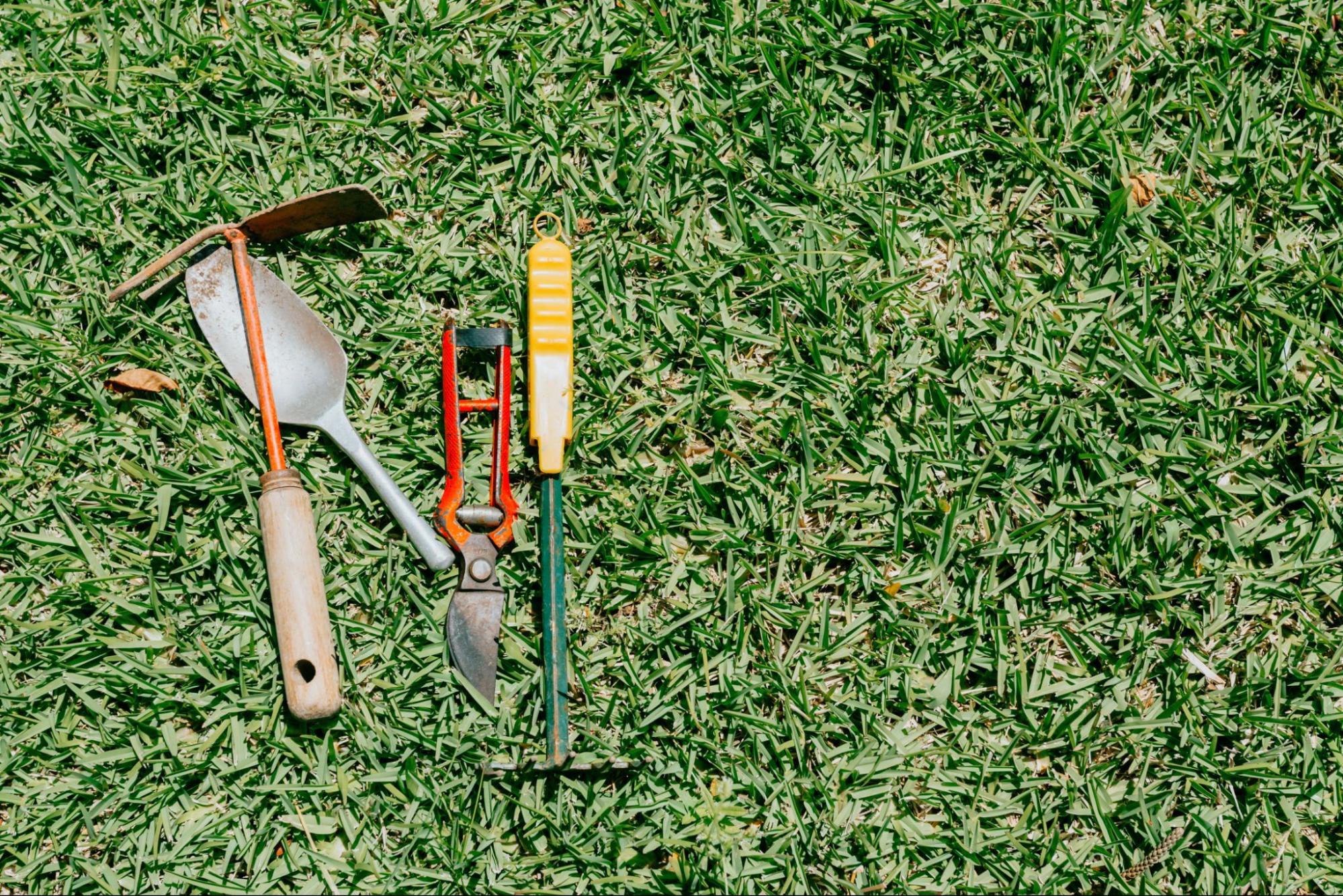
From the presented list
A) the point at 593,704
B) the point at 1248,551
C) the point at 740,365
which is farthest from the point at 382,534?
the point at 1248,551

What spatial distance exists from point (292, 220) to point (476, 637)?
1215mm

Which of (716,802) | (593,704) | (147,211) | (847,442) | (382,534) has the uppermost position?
(147,211)

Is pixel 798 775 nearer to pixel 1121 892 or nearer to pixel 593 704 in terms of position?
pixel 593 704

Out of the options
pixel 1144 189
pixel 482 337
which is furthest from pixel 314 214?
pixel 1144 189

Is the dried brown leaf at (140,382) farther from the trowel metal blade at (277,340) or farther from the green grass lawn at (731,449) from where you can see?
the trowel metal blade at (277,340)

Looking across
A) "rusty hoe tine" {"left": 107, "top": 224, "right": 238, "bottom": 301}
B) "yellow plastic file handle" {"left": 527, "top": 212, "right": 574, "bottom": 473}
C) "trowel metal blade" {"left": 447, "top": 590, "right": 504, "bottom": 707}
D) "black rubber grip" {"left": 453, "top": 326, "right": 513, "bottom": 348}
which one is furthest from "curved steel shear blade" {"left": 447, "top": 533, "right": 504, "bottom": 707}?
"rusty hoe tine" {"left": 107, "top": 224, "right": 238, "bottom": 301}

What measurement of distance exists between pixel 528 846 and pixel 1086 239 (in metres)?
2.27

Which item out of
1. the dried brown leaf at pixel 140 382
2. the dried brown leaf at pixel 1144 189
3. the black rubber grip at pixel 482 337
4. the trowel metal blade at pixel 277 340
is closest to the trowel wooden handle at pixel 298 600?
the trowel metal blade at pixel 277 340

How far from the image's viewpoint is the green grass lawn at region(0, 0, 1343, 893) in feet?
8.16

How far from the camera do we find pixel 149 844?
8.02 ft

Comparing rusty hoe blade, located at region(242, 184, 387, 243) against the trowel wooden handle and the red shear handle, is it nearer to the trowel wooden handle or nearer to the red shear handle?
the red shear handle

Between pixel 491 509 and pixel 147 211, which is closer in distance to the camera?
pixel 491 509

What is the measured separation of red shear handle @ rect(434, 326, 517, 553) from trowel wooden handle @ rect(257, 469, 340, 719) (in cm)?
34

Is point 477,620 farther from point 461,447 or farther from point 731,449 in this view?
point 731,449
